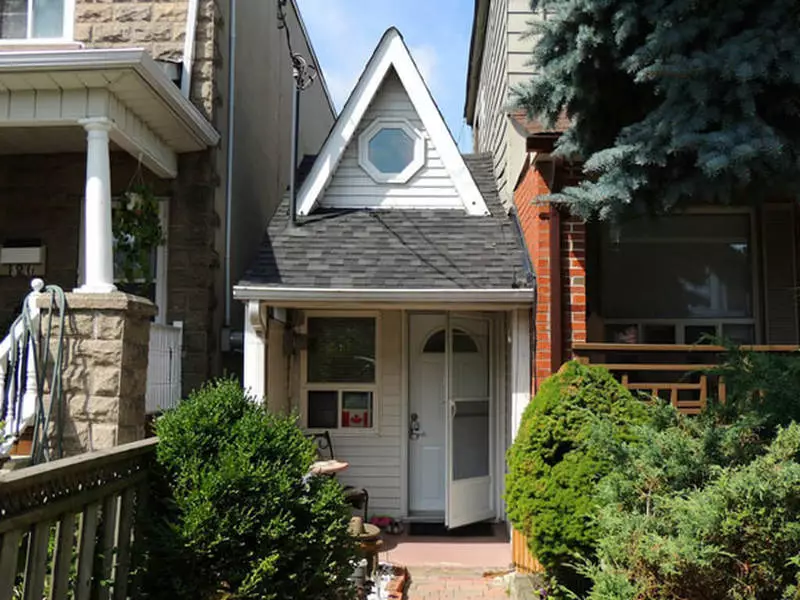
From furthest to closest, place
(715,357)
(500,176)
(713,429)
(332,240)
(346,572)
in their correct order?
(500,176), (332,240), (715,357), (346,572), (713,429)

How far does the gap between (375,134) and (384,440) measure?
336 centimetres

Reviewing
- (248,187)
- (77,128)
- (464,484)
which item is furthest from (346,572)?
(248,187)

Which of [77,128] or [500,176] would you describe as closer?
[77,128]

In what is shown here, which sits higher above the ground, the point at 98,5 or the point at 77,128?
the point at 98,5

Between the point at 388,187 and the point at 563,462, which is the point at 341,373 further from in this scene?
the point at 563,462

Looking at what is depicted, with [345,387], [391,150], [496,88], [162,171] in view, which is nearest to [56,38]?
[162,171]

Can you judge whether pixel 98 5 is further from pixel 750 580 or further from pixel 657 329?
pixel 750 580

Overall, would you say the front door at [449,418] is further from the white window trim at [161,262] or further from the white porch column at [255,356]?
the white window trim at [161,262]

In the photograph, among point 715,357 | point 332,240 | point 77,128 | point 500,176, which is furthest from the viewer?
point 500,176

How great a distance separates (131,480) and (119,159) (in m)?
4.39

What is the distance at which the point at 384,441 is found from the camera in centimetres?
816

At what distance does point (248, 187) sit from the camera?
8828mm

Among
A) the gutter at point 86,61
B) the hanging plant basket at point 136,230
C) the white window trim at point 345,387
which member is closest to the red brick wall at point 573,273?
the white window trim at point 345,387

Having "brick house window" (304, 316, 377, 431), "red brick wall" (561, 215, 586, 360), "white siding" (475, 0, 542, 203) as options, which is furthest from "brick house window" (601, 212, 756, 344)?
"brick house window" (304, 316, 377, 431)
